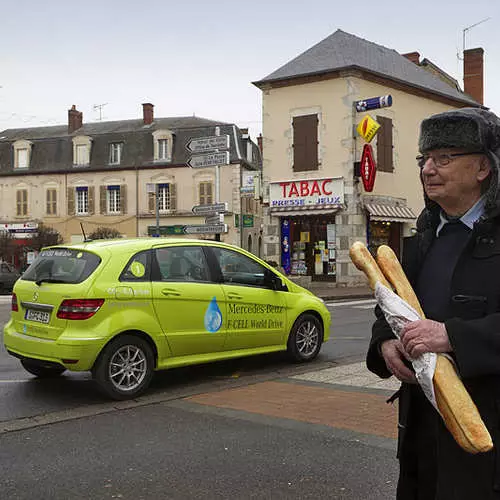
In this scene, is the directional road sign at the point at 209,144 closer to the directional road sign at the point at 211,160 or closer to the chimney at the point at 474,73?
the directional road sign at the point at 211,160

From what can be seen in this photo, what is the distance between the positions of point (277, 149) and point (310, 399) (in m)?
20.6

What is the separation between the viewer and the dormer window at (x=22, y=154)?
4766 centimetres

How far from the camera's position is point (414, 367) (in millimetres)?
1963

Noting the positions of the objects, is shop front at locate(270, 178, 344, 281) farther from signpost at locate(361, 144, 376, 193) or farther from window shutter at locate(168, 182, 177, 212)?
window shutter at locate(168, 182, 177, 212)

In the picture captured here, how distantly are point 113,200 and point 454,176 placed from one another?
44.3 meters

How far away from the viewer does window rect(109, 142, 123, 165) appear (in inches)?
1791

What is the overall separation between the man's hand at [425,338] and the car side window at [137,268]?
5.13m

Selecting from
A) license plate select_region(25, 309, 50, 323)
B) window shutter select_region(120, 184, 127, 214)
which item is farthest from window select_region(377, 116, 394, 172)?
window shutter select_region(120, 184, 127, 214)

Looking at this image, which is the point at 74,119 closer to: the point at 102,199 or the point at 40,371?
the point at 102,199

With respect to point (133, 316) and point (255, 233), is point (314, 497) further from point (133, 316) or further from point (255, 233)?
point (255, 233)

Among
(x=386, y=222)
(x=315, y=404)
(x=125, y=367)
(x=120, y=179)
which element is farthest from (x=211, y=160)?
(x=120, y=179)

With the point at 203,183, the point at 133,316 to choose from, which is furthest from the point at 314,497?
the point at 203,183

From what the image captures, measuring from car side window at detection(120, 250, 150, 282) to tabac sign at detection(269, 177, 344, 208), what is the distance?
59.4 feet

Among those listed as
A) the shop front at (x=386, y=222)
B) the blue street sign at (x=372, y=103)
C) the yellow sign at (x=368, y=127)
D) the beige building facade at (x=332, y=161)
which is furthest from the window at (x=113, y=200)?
the yellow sign at (x=368, y=127)
